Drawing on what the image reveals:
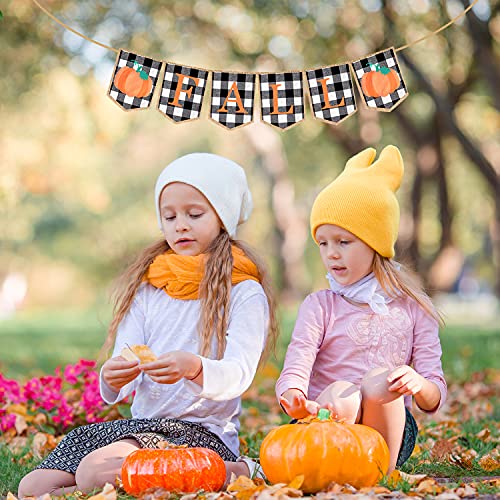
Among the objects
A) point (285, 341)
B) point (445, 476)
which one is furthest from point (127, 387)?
point (285, 341)

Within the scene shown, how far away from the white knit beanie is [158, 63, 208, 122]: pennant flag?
1.69 feet

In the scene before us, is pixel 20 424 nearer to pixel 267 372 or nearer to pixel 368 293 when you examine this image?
pixel 368 293

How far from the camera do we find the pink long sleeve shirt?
3.58 m

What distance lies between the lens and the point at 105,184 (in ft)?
107

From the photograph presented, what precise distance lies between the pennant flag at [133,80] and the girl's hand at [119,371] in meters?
1.37

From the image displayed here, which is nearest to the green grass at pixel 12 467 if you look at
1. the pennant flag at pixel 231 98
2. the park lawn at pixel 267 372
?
the park lawn at pixel 267 372

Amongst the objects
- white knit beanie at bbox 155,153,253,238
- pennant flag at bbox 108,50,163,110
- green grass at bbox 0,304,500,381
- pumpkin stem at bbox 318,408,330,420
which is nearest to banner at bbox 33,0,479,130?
pennant flag at bbox 108,50,163,110

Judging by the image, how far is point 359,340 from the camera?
3604 millimetres

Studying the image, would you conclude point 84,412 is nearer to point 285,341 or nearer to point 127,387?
point 127,387

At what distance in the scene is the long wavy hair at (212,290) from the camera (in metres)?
3.63

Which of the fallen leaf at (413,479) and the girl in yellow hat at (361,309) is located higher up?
the girl in yellow hat at (361,309)

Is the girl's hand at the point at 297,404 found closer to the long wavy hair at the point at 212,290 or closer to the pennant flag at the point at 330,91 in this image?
the long wavy hair at the point at 212,290

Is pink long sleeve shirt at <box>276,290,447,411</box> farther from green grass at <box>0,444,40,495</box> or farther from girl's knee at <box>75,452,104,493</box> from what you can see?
green grass at <box>0,444,40,495</box>

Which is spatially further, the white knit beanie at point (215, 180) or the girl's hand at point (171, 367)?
the white knit beanie at point (215, 180)
